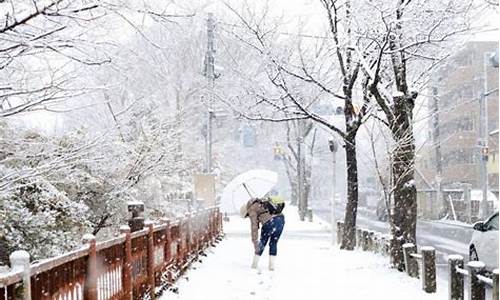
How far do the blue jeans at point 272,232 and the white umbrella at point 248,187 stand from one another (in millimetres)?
2449

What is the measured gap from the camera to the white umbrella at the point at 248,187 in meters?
18.1

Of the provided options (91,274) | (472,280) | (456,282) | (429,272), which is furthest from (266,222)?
(91,274)

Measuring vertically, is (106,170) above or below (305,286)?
above

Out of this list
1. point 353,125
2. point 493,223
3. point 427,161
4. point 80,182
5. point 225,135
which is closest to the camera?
point 493,223

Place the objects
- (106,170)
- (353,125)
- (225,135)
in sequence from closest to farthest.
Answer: (106,170)
(353,125)
(225,135)

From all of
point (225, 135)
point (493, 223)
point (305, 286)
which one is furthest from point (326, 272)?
point (225, 135)

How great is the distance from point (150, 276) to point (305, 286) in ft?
11.4

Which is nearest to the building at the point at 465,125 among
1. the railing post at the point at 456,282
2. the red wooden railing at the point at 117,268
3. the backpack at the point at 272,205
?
the backpack at the point at 272,205

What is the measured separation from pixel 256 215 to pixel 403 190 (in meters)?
3.06

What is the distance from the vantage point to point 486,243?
13992 millimetres

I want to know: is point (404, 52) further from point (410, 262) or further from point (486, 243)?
point (410, 262)

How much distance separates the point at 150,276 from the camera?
10.5 metres

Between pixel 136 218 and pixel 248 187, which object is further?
pixel 248 187

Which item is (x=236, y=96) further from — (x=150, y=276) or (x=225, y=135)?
(x=225, y=135)
